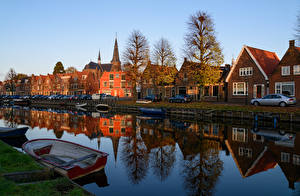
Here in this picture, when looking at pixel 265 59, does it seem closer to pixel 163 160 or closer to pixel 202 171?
pixel 163 160

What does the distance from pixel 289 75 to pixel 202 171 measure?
32.7m

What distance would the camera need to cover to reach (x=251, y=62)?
1561 inches

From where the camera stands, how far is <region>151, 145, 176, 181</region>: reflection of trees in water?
1036 cm

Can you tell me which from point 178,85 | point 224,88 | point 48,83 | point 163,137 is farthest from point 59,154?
point 48,83

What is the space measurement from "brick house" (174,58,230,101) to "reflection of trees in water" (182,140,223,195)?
107 ft

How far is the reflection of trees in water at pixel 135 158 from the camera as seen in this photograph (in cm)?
1006

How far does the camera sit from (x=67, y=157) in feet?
34.2

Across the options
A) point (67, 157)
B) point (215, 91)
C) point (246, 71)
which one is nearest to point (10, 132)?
point (67, 157)

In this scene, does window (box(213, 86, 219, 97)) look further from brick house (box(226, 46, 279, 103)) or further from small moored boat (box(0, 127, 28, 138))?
small moored boat (box(0, 127, 28, 138))

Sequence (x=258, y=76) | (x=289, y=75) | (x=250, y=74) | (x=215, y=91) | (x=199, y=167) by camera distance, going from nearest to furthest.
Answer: (x=199, y=167), (x=289, y=75), (x=258, y=76), (x=250, y=74), (x=215, y=91)

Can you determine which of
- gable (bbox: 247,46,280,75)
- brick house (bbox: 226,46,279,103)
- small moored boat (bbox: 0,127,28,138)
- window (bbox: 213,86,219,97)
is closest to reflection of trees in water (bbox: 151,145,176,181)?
small moored boat (bbox: 0,127,28,138)

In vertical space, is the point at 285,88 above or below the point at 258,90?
above

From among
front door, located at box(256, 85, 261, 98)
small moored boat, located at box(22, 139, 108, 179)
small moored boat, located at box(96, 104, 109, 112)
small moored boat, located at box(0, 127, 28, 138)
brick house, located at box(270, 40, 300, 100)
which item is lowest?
small moored boat, located at box(96, 104, 109, 112)

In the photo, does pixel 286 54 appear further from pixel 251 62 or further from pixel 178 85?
pixel 178 85
